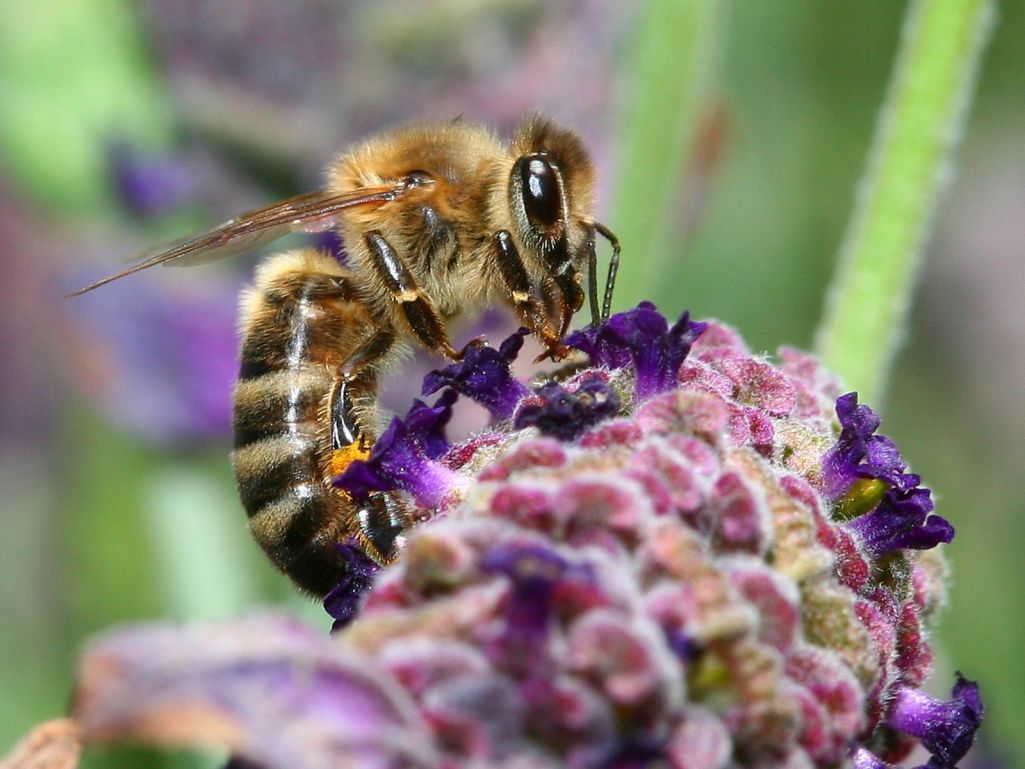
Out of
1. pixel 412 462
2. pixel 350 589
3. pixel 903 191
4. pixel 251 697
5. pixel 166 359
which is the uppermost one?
pixel 903 191

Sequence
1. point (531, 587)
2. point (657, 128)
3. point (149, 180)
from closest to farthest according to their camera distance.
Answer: point (531, 587) < point (657, 128) < point (149, 180)

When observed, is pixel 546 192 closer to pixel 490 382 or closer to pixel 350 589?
pixel 490 382

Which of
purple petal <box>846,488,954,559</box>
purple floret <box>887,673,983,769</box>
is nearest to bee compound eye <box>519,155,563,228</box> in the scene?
purple petal <box>846,488,954,559</box>

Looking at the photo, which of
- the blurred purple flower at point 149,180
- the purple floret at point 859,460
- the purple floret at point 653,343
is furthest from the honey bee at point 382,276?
the blurred purple flower at point 149,180

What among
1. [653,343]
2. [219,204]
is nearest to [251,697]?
[653,343]

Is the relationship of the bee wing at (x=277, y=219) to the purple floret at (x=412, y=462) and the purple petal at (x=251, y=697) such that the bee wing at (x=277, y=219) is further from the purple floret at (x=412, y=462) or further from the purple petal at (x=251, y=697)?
the purple petal at (x=251, y=697)

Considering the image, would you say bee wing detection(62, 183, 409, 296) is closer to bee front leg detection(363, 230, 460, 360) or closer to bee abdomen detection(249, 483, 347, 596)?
bee front leg detection(363, 230, 460, 360)

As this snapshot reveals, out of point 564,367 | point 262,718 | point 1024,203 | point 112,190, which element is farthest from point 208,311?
point 1024,203

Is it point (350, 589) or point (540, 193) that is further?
point (540, 193)
